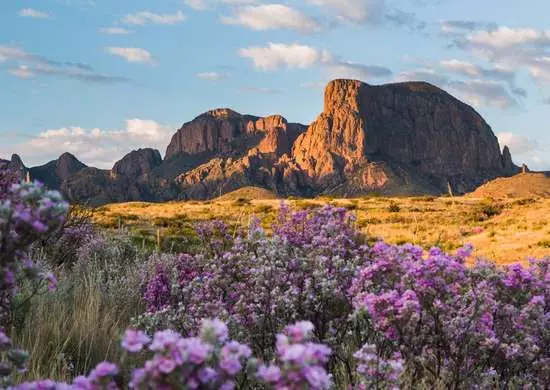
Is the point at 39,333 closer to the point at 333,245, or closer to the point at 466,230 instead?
the point at 333,245

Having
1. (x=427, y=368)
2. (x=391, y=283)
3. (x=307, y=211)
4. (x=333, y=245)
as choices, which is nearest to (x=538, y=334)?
(x=427, y=368)

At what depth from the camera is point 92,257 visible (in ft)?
42.9

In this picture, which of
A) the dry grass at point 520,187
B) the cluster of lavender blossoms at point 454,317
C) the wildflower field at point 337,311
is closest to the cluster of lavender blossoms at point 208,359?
the wildflower field at point 337,311

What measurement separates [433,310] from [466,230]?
2970 centimetres

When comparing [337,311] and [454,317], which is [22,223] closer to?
[337,311]

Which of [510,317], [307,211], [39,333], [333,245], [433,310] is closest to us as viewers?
[433,310]

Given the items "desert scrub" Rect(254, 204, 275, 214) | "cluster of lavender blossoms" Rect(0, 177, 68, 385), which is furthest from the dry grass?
"cluster of lavender blossoms" Rect(0, 177, 68, 385)

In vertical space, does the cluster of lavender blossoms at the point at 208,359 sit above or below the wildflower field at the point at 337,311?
above

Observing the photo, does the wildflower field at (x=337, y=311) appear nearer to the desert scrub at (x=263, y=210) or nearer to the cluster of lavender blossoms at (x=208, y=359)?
the cluster of lavender blossoms at (x=208, y=359)

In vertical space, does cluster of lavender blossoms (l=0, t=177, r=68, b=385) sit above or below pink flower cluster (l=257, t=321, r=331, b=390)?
above

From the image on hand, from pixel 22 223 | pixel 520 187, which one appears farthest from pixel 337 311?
pixel 520 187

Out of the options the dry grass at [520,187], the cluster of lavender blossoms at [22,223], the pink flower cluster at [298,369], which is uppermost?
the dry grass at [520,187]

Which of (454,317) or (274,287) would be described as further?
(274,287)

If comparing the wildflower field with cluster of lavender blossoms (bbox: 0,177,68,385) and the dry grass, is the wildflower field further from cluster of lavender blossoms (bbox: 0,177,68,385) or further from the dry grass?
the dry grass
